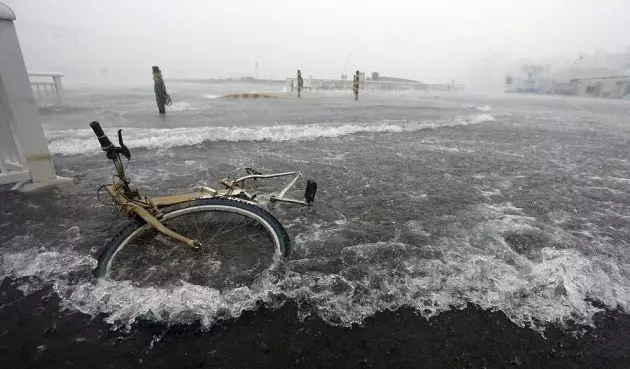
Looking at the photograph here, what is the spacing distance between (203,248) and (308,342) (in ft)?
5.47

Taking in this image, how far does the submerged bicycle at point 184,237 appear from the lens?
10.3 feet

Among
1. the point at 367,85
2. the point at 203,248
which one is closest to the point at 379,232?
the point at 203,248

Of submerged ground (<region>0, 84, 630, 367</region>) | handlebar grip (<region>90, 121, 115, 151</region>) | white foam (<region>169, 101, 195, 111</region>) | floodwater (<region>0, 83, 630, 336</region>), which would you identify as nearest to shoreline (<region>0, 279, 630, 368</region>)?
submerged ground (<region>0, 84, 630, 367</region>)

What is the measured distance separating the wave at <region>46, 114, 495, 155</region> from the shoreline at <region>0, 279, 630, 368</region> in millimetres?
6495

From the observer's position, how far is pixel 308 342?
251cm

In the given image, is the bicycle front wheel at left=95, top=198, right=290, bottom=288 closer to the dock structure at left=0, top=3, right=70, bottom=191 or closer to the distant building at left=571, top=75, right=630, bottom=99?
the dock structure at left=0, top=3, right=70, bottom=191

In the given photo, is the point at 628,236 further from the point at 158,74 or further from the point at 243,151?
the point at 158,74

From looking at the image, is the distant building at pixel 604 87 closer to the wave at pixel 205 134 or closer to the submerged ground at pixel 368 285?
the wave at pixel 205 134

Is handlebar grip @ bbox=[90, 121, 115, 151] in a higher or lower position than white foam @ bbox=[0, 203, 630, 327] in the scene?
higher

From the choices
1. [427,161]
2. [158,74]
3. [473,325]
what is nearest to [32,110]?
[473,325]

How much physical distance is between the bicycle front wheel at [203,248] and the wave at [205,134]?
228 inches

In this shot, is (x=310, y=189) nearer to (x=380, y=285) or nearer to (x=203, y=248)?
(x=203, y=248)

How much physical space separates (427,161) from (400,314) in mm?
5562

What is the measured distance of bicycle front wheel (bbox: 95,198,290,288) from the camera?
3112 mm
